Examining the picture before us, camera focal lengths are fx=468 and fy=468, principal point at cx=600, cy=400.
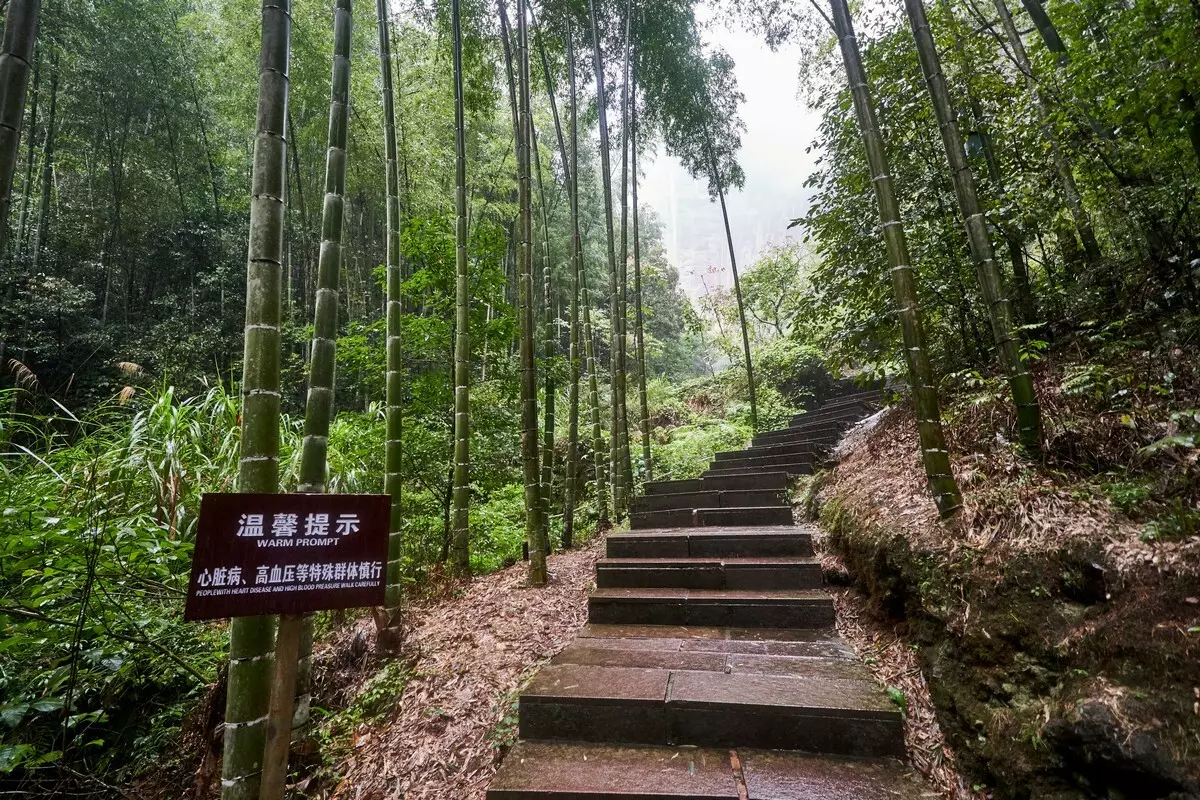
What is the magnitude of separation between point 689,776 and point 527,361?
2838 mm

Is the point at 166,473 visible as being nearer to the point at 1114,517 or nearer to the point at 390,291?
the point at 390,291

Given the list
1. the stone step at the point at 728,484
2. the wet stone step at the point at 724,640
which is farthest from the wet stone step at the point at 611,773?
the stone step at the point at 728,484

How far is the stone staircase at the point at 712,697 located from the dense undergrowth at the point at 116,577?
1455 millimetres

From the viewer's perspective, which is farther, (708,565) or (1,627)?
(708,565)

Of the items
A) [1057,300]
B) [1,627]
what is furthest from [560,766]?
[1057,300]

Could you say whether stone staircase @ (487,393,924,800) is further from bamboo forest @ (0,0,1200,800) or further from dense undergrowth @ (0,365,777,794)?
dense undergrowth @ (0,365,777,794)

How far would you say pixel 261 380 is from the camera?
5.62 feet

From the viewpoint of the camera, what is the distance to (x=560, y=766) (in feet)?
6.63

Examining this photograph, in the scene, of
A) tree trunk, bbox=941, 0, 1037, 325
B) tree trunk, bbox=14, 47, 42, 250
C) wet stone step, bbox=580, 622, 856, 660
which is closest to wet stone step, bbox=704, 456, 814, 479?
tree trunk, bbox=941, 0, 1037, 325

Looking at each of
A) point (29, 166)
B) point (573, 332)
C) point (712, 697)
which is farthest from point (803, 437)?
point (29, 166)

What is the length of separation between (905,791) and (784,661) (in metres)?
0.75

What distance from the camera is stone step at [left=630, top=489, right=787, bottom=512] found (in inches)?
175

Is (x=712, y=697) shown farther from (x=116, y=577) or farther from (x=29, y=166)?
(x=29, y=166)

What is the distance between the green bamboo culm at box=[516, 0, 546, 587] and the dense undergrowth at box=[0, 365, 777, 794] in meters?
1.01
